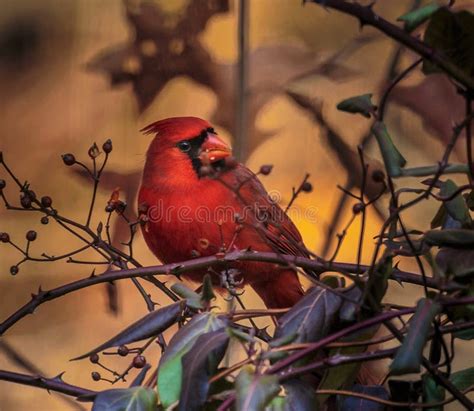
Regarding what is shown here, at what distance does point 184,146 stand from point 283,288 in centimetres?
28

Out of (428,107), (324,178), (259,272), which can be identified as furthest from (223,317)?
(428,107)

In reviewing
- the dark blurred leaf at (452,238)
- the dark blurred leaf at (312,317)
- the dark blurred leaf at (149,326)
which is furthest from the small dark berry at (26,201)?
the dark blurred leaf at (452,238)

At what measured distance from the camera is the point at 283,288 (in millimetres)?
1367

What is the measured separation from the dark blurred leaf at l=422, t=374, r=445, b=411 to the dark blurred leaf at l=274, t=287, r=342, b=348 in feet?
0.36

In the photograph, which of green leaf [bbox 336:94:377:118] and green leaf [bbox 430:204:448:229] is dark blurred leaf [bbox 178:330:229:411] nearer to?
green leaf [bbox 336:94:377:118]

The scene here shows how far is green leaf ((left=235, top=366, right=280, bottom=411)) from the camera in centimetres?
61

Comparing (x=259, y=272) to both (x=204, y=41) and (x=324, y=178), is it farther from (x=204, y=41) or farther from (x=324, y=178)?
(x=204, y=41)

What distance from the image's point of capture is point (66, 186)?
4.86ft

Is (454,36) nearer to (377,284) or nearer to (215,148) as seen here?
(377,284)

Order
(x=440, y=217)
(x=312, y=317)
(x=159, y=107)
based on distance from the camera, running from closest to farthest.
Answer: (x=312, y=317), (x=440, y=217), (x=159, y=107)

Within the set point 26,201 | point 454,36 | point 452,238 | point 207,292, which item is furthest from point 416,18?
point 26,201

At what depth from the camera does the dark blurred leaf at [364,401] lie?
0.81 metres

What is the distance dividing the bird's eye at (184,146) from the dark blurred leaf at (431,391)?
65 cm

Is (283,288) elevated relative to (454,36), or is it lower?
elevated
